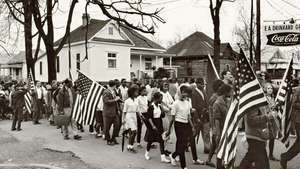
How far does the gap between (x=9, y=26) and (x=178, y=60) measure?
110 ft

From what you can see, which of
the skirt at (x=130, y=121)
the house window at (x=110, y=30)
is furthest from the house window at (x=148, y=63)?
the skirt at (x=130, y=121)

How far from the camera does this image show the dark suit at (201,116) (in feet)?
33.2

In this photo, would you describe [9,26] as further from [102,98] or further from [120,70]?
[120,70]

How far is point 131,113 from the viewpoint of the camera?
35.8ft

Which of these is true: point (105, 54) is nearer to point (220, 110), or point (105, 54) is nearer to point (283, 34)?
point (283, 34)

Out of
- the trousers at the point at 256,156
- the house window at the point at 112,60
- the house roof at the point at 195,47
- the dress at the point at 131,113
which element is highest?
the house roof at the point at 195,47

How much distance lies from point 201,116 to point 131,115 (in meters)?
1.85

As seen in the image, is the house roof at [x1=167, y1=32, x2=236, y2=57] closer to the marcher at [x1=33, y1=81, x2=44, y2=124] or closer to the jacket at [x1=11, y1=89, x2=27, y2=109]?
the marcher at [x1=33, y1=81, x2=44, y2=124]

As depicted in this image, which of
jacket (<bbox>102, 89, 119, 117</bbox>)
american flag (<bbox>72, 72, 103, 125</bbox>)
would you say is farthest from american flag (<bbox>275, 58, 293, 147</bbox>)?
american flag (<bbox>72, 72, 103, 125</bbox>)

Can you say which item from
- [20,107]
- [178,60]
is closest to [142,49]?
[178,60]

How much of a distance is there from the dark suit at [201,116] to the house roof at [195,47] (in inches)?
1541

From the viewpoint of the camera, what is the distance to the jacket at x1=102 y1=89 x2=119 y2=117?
1182cm

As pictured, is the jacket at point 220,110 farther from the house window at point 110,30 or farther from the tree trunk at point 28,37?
the house window at point 110,30

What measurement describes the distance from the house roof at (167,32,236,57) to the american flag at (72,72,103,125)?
3720cm
